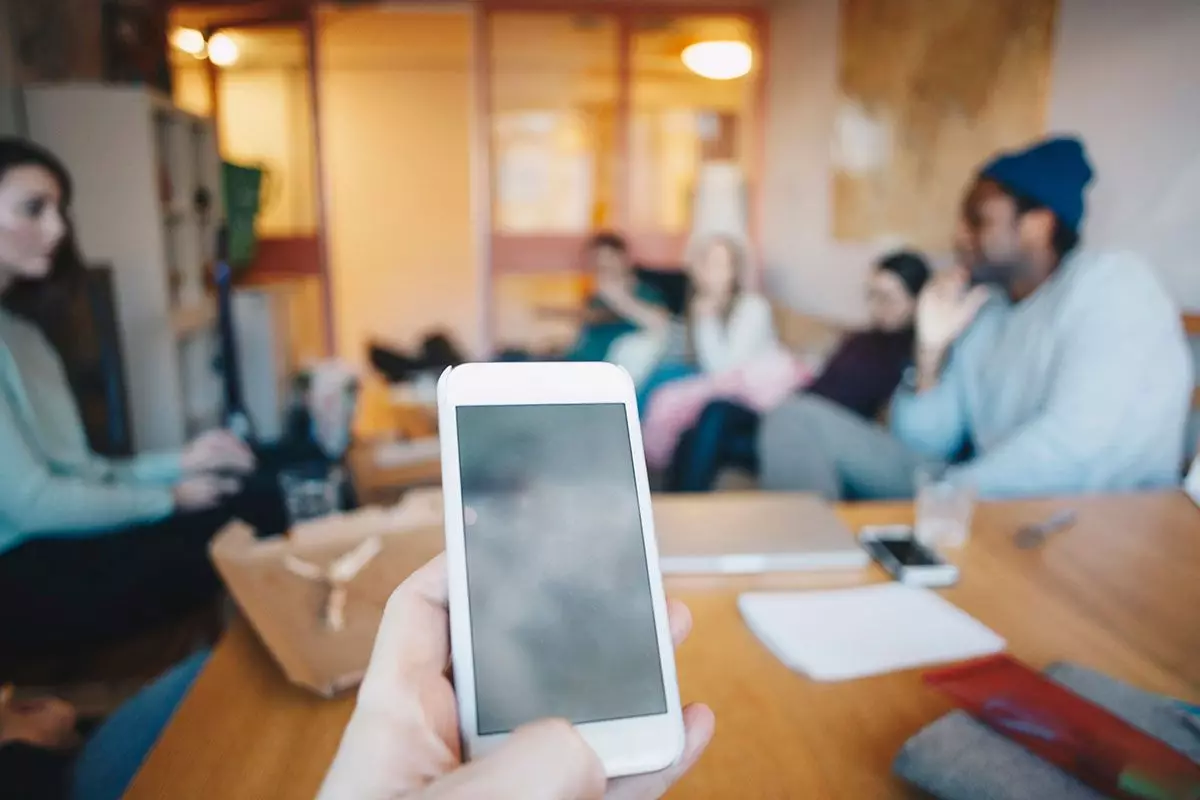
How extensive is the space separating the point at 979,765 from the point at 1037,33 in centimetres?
169

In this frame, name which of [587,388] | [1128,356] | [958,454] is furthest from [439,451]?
[958,454]

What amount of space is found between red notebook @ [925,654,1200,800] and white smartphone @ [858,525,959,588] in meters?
0.19

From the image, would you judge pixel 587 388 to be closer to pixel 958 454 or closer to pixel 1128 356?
pixel 1128 356

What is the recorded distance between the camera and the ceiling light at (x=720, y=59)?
11.6 feet

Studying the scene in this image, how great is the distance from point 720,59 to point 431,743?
3.70 meters

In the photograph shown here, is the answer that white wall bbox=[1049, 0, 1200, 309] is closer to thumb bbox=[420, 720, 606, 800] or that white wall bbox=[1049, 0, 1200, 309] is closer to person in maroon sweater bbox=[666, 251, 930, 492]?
person in maroon sweater bbox=[666, 251, 930, 492]

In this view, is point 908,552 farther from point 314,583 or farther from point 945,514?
point 314,583

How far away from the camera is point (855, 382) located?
199 cm

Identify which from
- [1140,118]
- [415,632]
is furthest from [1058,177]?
[415,632]

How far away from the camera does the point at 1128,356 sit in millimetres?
1213

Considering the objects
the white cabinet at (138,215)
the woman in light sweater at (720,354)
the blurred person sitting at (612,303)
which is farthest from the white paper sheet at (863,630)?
the blurred person sitting at (612,303)

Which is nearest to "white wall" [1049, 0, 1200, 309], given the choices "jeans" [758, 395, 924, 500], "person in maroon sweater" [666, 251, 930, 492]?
"person in maroon sweater" [666, 251, 930, 492]

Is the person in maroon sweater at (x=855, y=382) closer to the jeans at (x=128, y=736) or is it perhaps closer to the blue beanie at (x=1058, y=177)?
the blue beanie at (x=1058, y=177)

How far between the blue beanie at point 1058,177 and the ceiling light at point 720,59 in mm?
2413
